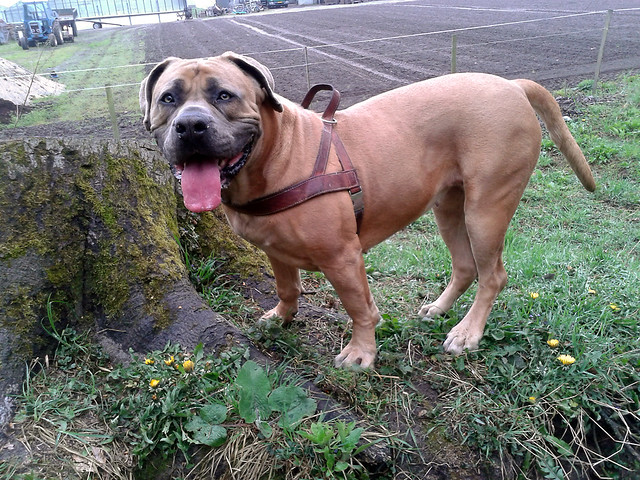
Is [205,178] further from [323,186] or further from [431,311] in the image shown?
[431,311]

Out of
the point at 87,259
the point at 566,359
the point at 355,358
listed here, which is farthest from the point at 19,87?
the point at 566,359

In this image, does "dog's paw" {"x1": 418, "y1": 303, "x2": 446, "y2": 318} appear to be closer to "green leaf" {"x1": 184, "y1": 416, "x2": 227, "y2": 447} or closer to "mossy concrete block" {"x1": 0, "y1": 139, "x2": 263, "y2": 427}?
"mossy concrete block" {"x1": 0, "y1": 139, "x2": 263, "y2": 427}

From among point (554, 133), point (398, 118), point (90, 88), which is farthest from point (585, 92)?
point (90, 88)

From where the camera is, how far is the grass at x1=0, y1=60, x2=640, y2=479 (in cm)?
228

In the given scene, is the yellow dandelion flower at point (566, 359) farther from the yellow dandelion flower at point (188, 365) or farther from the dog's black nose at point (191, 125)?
the dog's black nose at point (191, 125)

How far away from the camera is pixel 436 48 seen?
13.6 m

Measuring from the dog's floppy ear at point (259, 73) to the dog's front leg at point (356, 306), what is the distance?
85 centimetres

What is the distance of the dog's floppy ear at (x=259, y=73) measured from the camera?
2434mm

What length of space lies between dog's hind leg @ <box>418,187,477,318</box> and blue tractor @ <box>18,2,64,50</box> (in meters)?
23.5

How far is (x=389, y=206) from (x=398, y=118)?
0.50 m

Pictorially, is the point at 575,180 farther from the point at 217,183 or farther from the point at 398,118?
the point at 217,183

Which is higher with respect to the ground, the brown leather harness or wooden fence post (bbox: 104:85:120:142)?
the brown leather harness

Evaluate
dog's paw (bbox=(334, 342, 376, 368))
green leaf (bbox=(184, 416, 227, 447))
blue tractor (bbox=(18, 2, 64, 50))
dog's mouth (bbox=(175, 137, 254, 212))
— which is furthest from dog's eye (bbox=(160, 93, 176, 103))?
blue tractor (bbox=(18, 2, 64, 50))

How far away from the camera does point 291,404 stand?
2.36m
